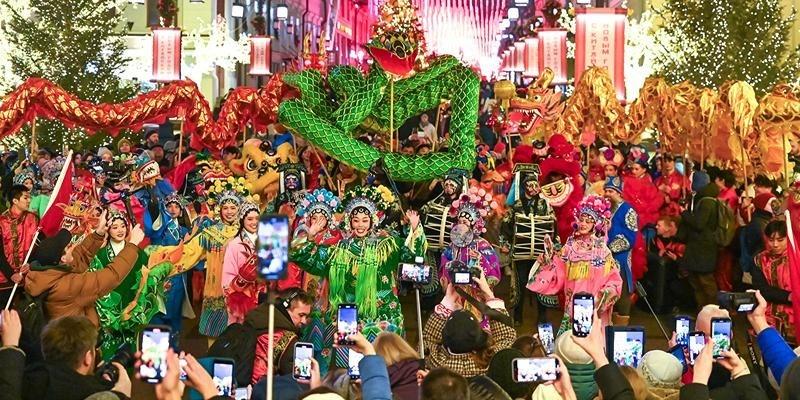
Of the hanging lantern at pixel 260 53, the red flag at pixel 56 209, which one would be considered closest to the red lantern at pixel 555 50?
the hanging lantern at pixel 260 53

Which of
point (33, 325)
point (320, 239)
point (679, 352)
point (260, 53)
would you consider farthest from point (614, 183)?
Answer: point (260, 53)

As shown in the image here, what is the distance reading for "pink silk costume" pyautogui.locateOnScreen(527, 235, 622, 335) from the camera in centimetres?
1136

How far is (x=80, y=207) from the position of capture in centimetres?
1198

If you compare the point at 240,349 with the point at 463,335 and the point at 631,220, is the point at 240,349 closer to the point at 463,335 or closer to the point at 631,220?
the point at 463,335

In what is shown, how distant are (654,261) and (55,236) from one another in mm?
6331

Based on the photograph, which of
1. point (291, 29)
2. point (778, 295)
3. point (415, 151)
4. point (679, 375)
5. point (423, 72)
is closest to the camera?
point (679, 375)

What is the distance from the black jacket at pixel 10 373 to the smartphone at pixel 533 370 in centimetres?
212

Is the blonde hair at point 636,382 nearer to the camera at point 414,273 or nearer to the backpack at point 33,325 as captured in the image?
the backpack at point 33,325

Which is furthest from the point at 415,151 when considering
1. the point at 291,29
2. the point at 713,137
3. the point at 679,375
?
the point at 291,29

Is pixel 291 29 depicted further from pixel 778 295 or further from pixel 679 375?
pixel 679 375

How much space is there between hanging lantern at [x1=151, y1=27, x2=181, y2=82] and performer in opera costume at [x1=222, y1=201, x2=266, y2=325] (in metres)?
18.1

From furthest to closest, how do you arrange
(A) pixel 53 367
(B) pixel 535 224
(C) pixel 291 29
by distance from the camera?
(C) pixel 291 29 < (B) pixel 535 224 < (A) pixel 53 367

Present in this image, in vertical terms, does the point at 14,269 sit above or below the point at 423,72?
below

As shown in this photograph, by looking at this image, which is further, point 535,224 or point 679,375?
point 535,224
